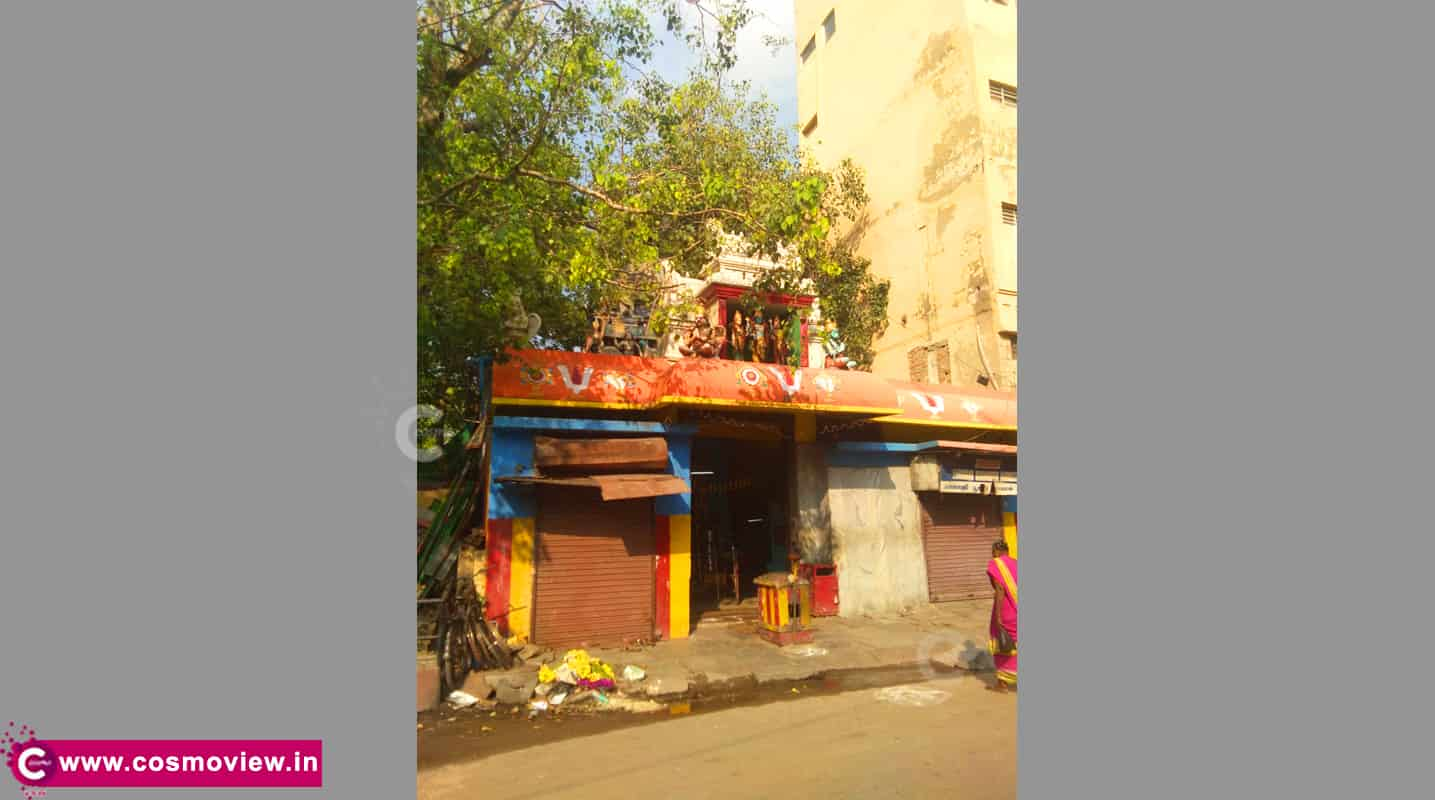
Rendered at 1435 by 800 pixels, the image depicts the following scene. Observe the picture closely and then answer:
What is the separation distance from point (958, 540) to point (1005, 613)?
7.16 meters

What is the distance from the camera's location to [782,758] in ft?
15.7

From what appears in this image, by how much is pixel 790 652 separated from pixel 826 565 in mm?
2494

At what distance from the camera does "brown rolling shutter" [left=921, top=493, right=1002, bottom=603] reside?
12.3 metres

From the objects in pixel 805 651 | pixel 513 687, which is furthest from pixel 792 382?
pixel 513 687

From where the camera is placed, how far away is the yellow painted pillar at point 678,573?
966 centimetres

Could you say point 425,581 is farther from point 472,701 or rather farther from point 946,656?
point 946,656

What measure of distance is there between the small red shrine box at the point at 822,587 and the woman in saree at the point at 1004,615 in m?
5.02

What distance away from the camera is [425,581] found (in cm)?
852

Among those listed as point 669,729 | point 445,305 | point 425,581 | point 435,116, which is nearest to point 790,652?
point 669,729

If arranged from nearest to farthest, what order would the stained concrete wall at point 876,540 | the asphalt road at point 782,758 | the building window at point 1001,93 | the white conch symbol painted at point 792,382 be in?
1. the asphalt road at point 782,758
2. the white conch symbol painted at point 792,382
3. the stained concrete wall at point 876,540
4. the building window at point 1001,93

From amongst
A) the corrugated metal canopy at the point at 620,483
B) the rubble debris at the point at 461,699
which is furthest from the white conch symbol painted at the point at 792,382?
the rubble debris at the point at 461,699

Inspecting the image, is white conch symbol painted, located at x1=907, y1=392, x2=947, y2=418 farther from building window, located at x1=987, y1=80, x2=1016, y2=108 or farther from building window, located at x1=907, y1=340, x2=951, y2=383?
building window, located at x1=987, y1=80, x2=1016, y2=108

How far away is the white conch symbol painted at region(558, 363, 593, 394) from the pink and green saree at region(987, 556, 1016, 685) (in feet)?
18.6

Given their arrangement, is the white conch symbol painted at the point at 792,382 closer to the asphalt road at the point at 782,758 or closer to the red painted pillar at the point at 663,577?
the red painted pillar at the point at 663,577
